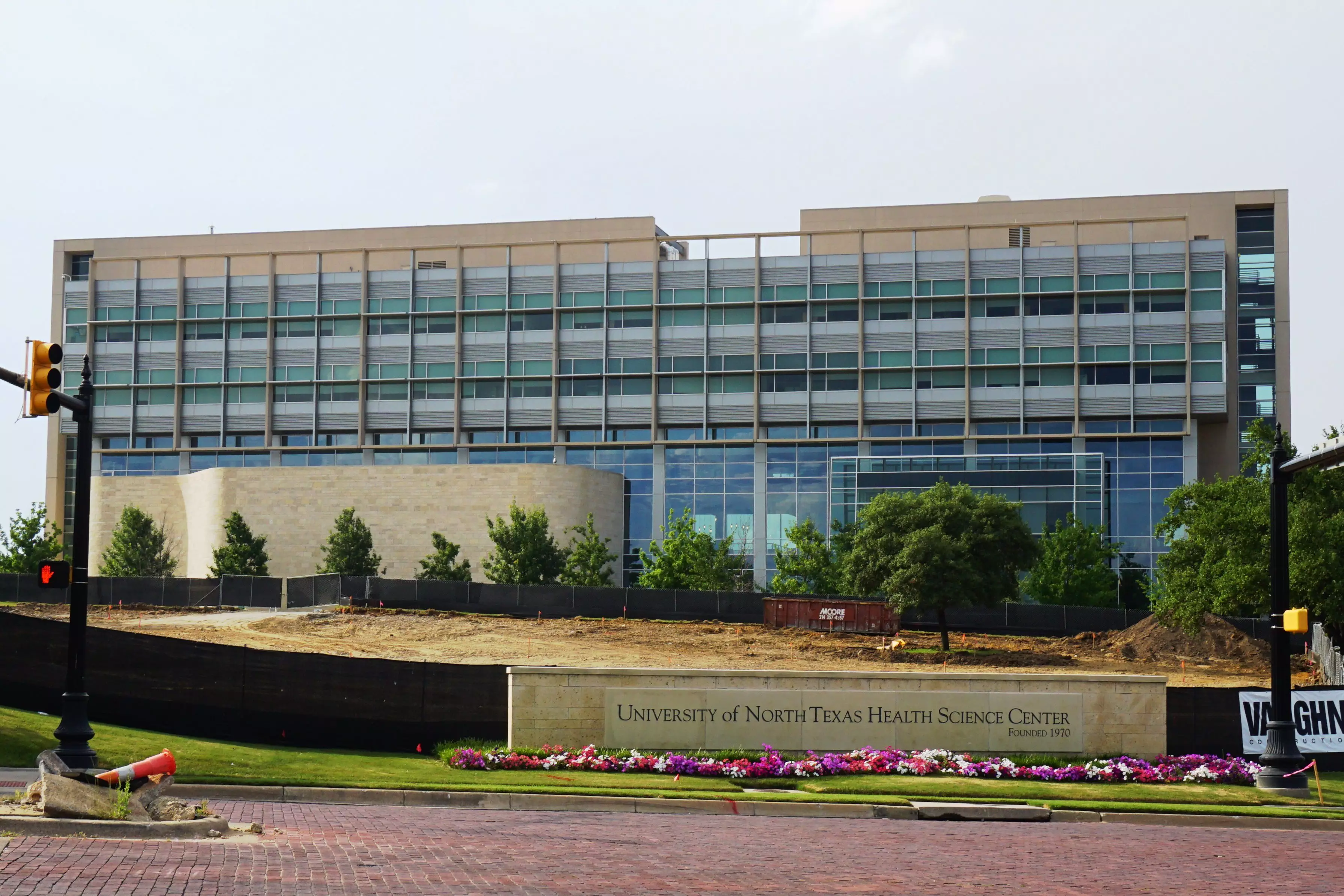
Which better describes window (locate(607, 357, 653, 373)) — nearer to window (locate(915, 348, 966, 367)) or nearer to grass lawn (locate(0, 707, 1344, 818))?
window (locate(915, 348, 966, 367))

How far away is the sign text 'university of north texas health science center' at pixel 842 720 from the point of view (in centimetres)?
2803

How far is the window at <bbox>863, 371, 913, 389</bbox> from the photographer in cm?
8881

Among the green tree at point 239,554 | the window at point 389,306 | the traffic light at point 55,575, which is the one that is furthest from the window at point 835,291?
the traffic light at point 55,575

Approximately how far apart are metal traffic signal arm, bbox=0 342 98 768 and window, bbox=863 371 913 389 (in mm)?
69850

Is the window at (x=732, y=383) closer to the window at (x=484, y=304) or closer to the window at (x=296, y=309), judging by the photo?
the window at (x=484, y=304)

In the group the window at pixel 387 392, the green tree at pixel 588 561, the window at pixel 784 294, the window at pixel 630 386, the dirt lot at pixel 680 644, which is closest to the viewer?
the dirt lot at pixel 680 644

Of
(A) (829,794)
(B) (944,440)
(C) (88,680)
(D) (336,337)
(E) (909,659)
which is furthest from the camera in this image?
(D) (336,337)

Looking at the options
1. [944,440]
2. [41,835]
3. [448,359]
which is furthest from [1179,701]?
[448,359]

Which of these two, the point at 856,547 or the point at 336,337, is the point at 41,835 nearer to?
the point at 856,547

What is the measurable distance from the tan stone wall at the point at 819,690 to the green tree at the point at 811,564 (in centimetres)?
4241

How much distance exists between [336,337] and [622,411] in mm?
20041

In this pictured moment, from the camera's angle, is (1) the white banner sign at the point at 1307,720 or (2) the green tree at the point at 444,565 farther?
(2) the green tree at the point at 444,565

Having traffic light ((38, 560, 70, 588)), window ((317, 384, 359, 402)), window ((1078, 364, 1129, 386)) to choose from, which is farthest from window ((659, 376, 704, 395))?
traffic light ((38, 560, 70, 588))

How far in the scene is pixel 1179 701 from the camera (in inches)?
1132
